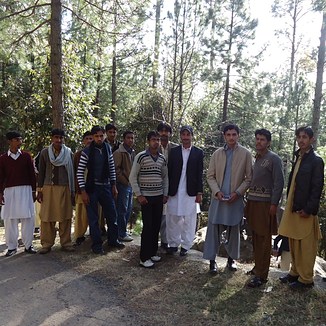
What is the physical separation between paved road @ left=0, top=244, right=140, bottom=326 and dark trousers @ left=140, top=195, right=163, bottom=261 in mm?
762

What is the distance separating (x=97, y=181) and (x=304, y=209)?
2951 mm

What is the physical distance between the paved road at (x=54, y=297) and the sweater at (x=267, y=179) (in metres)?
2.03

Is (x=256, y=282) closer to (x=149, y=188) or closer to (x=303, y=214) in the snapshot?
(x=303, y=214)

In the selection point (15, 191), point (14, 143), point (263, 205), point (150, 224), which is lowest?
point (150, 224)

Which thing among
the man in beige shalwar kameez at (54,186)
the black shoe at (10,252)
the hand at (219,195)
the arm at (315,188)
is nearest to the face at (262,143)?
the arm at (315,188)

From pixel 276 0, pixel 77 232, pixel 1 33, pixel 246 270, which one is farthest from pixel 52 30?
pixel 276 0

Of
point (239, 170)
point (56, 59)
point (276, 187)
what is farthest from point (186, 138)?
point (56, 59)

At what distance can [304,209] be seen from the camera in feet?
13.1

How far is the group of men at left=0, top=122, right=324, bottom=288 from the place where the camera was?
416 centimetres

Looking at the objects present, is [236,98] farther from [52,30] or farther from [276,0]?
[52,30]

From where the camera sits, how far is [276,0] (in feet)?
57.4

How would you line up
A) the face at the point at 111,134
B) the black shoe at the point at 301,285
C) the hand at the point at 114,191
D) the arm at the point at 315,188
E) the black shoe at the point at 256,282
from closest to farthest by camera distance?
the arm at the point at 315,188, the black shoe at the point at 301,285, the black shoe at the point at 256,282, the hand at the point at 114,191, the face at the point at 111,134

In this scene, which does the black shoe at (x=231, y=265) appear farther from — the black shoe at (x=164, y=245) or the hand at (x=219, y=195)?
the black shoe at (x=164, y=245)

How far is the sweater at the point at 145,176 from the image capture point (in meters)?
4.96
